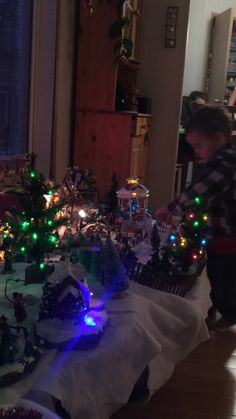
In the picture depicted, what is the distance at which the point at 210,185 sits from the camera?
216 centimetres

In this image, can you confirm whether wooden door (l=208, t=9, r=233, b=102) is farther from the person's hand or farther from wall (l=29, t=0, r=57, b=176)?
the person's hand

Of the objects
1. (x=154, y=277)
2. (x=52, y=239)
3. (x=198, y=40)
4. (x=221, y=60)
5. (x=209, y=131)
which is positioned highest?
(x=198, y=40)

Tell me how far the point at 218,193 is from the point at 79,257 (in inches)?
36.9

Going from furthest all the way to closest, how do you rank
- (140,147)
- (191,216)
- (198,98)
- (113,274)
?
(198,98), (140,147), (191,216), (113,274)

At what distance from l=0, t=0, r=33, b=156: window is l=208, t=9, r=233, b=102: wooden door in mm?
3519

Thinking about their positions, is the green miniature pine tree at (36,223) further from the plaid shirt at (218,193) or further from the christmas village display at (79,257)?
the plaid shirt at (218,193)

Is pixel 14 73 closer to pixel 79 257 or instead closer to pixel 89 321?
pixel 79 257

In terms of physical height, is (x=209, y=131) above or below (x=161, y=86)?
below

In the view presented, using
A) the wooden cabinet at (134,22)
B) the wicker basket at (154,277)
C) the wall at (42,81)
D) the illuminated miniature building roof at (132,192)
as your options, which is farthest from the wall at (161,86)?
the wicker basket at (154,277)

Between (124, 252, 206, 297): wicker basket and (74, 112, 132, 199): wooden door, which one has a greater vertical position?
(74, 112, 132, 199): wooden door

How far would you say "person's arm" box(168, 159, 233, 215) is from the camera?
2158mm

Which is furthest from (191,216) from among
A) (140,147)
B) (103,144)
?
(140,147)

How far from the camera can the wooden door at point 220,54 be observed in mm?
5715

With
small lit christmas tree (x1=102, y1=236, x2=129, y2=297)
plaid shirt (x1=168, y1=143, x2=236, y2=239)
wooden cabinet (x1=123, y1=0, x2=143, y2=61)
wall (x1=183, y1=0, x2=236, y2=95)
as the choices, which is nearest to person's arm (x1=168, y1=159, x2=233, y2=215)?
→ plaid shirt (x1=168, y1=143, x2=236, y2=239)
